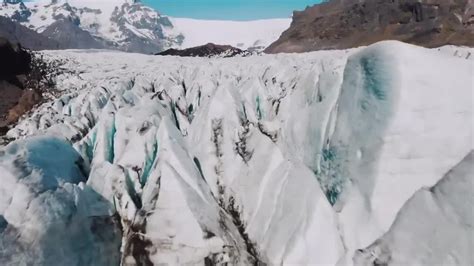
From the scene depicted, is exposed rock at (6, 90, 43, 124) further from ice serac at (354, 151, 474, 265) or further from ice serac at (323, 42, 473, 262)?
ice serac at (354, 151, 474, 265)

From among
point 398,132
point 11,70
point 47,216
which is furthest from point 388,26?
point 47,216

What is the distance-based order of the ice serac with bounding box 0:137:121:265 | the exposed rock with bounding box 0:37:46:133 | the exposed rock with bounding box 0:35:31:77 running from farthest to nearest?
the exposed rock with bounding box 0:35:31:77, the exposed rock with bounding box 0:37:46:133, the ice serac with bounding box 0:137:121:265

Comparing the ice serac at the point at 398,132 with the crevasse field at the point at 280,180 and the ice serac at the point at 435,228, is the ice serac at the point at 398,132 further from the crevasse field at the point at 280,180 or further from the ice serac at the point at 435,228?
the ice serac at the point at 435,228

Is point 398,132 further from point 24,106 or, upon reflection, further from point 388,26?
point 388,26

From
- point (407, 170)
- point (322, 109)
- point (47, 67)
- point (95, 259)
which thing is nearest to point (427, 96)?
point (407, 170)

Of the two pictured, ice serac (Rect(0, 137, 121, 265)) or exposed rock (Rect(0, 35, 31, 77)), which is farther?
exposed rock (Rect(0, 35, 31, 77))

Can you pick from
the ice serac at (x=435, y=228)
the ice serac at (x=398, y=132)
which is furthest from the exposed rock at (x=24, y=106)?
the ice serac at (x=435, y=228)

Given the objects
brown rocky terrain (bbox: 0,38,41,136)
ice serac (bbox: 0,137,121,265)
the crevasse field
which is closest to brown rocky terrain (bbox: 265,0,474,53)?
brown rocky terrain (bbox: 0,38,41,136)
